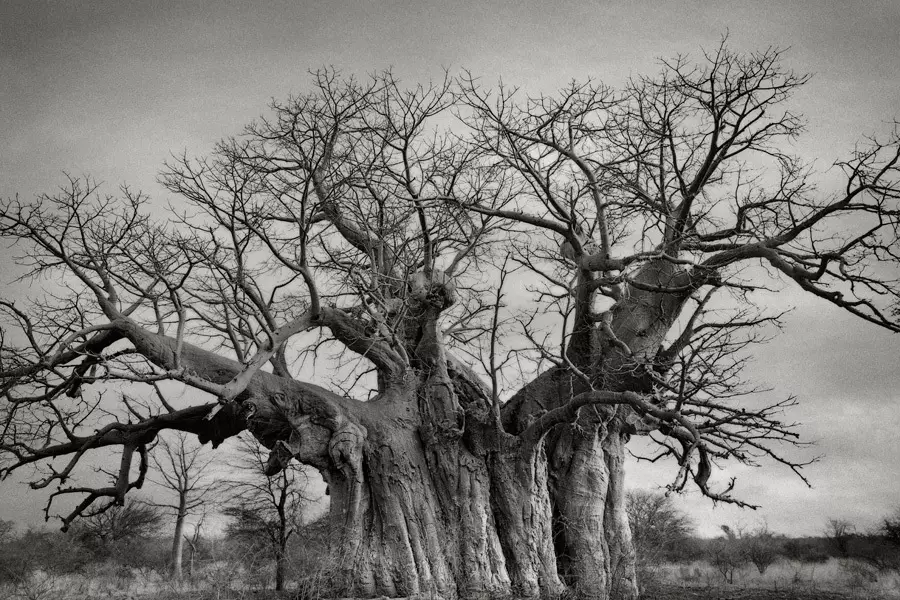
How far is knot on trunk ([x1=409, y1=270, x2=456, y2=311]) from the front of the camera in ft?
29.4

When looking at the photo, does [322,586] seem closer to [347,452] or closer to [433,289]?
[347,452]

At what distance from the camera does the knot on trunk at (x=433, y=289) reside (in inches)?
352

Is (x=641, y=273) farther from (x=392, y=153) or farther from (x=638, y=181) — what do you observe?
(x=392, y=153)

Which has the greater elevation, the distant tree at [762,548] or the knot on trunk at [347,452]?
the knot on trunk at [347,452]

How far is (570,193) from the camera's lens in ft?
28.1

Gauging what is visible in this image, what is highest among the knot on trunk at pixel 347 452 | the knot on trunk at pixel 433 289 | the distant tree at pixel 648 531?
the knot on trunk at pixel 433 289

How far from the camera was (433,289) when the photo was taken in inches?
355

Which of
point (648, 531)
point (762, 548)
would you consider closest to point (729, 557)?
point (762, 548)

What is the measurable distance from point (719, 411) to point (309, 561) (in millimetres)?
4672

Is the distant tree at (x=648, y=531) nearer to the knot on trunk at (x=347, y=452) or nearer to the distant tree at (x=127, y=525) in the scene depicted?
the knot on trunk at (x=347, y=452)

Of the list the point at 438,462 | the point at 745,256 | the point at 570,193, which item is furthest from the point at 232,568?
the point at 745,256

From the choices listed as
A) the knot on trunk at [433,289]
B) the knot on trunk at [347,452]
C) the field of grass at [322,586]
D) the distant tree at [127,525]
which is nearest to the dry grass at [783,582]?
the field of grass at [322,586]

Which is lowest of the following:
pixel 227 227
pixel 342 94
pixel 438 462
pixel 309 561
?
pixel 309 561

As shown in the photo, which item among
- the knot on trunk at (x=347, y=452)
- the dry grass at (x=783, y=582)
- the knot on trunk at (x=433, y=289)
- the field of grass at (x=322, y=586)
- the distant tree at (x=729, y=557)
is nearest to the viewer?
the field of grass at (x=322, y=586)
